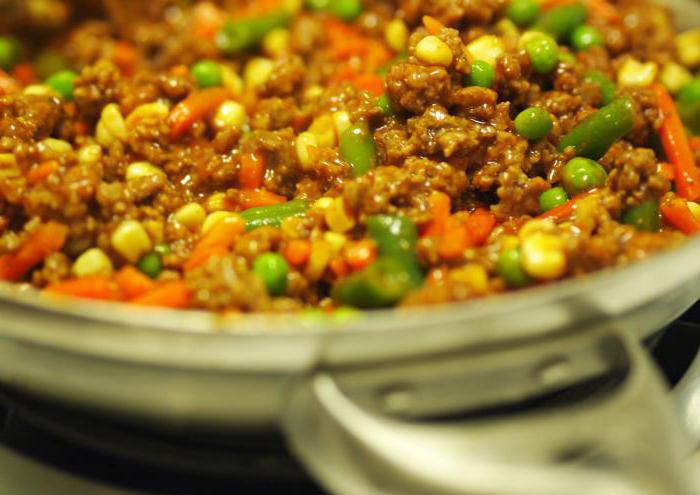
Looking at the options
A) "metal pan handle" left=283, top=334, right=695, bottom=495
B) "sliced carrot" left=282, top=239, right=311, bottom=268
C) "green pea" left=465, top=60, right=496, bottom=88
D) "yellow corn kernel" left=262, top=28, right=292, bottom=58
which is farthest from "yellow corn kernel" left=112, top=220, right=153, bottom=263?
"yellow corn kernel" left=262, top=28, right=292, bottom=58

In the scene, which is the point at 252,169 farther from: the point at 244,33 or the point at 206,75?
the point at 244,33

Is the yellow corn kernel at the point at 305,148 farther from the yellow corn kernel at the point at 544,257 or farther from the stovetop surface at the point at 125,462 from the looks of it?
the stovetop surface at the point at 125,462

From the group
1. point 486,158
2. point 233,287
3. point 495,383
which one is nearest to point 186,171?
point 233,287

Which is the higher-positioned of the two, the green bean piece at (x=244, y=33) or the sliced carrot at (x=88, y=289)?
the green bean piece at (x=244, y=33)

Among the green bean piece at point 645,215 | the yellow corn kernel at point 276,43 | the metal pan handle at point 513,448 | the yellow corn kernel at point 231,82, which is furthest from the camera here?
the yellow corn kernel at point 276,43

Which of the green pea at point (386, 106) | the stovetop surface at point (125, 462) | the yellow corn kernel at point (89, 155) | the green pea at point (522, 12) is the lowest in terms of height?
the stovetop surface at point (125, 462)

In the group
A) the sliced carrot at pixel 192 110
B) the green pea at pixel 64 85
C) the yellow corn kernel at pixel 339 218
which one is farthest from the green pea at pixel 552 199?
the green pea at pixel 64 85
